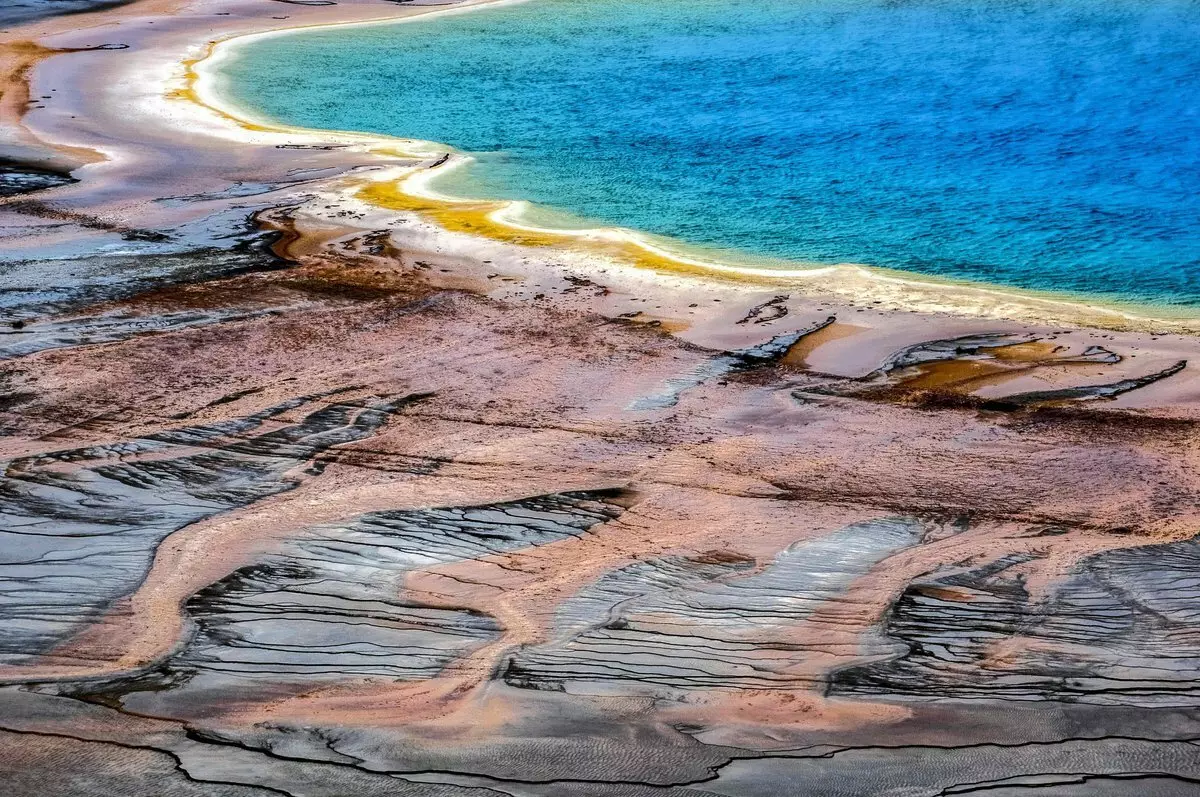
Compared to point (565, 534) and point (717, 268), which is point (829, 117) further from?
point (565, 534)

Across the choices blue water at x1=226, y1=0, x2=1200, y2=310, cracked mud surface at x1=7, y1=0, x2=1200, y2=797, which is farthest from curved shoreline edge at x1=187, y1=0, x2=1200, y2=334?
blue water at x1=226, y1=0, x2=1200, y2=310

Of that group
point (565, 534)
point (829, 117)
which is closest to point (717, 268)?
point (565, 534)

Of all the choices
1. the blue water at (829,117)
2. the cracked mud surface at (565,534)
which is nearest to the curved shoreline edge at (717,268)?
the cracked mud surface at (565,534)

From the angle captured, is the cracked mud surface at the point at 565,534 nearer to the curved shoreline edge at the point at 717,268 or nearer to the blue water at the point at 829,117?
the curved shoreline edge at the point at 717,268

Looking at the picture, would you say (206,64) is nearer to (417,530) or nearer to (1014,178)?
(1014,178)

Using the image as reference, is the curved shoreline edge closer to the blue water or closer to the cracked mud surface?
the cracked mud surface

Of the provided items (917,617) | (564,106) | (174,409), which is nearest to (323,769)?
(917,617)
